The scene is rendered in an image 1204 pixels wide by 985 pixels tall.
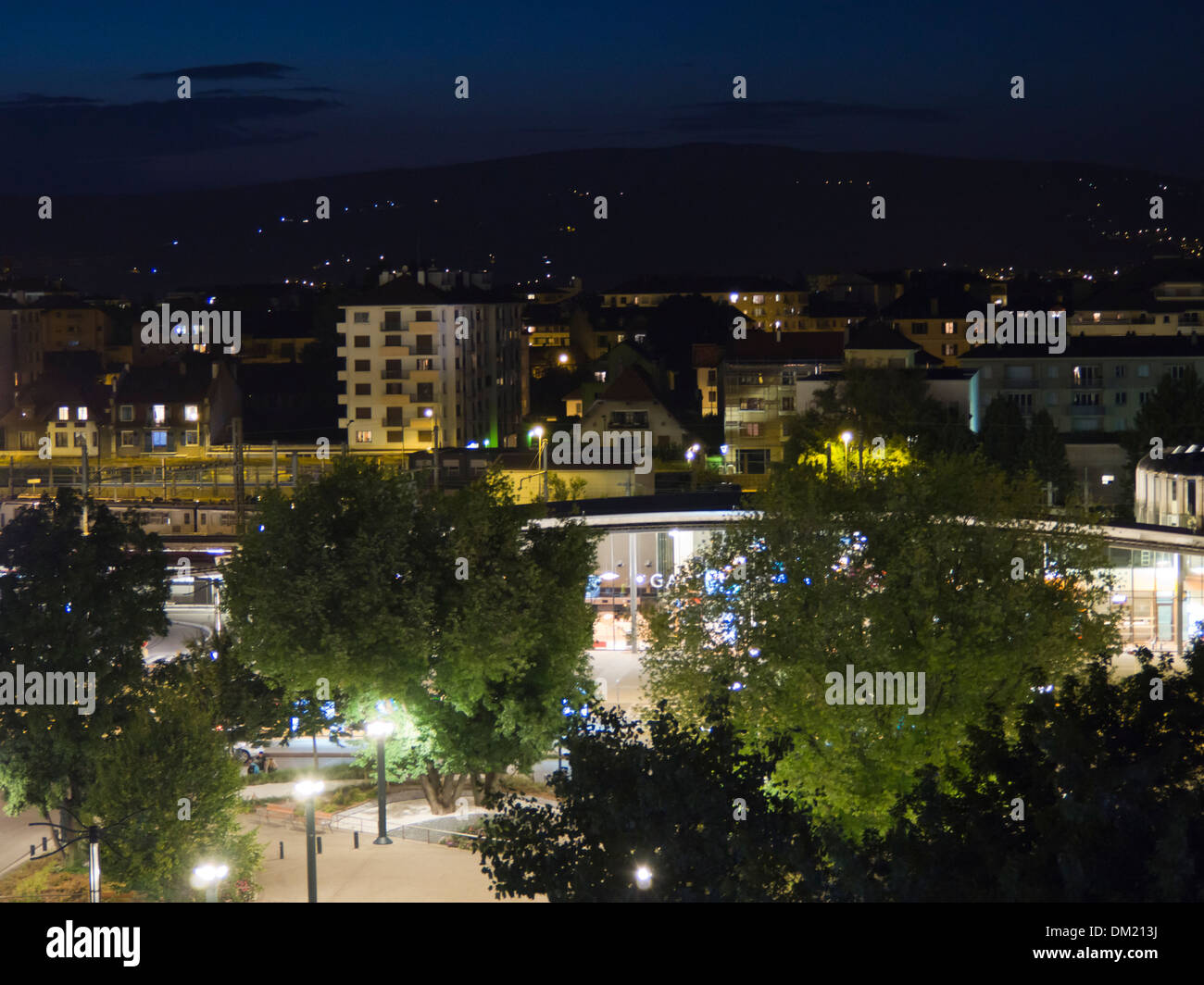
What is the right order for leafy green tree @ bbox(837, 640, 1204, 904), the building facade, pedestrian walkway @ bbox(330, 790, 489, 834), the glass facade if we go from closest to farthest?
leafy green tree @ bbox(837, 640, 1204, 904)
pedestrian walkway @ bbox(330, 790, 489, 834)
the glass facade
the building facade

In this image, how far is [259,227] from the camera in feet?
593

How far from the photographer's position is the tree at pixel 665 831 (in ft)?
32.5

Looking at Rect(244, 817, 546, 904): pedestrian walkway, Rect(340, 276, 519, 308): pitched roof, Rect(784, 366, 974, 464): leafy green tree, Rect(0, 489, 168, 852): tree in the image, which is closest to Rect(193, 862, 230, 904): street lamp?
Rect(244, 817, 546, 904): pedestrian walkway

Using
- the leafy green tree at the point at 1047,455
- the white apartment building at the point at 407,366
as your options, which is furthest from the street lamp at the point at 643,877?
the white apartment building at the point at 407,366

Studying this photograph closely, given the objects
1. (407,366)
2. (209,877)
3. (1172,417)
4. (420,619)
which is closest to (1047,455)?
(1172,417)

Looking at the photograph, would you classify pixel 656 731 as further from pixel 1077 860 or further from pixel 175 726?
pixel 175 726

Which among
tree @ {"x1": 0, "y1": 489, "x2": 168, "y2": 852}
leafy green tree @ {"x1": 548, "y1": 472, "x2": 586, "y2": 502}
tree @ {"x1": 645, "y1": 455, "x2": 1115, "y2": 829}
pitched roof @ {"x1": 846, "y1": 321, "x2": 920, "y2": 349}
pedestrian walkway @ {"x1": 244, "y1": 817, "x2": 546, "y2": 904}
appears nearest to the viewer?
pedestrian walkway @ {"x1": 244, "y1": 817, "x2": 546, "y2": 904}

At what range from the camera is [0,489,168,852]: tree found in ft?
51.6

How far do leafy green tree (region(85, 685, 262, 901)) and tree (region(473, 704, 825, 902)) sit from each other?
140 inches

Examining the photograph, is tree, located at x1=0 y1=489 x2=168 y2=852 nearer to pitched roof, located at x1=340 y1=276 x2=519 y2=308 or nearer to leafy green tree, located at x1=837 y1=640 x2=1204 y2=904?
leafy green tree, located at x1=837 y1=640 x2=1204 y2=904

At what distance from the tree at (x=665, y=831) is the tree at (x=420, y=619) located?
15.3ft

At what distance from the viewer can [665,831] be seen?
34.0 feet

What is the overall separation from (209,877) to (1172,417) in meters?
29.9

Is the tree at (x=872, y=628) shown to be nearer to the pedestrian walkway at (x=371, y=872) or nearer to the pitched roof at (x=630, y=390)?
the pedestrian walkway at (x=371, y=872)
